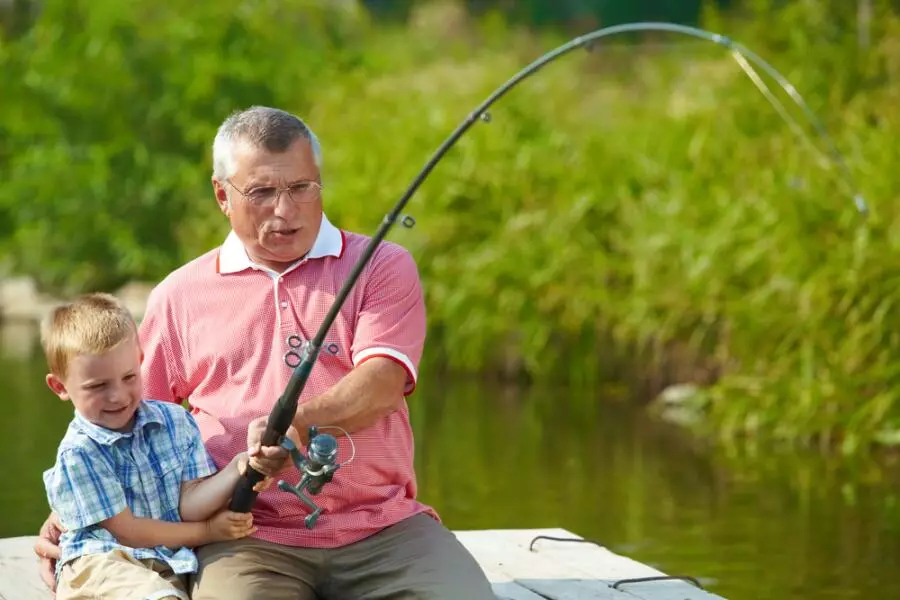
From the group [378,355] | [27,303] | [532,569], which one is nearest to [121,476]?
[378,355]

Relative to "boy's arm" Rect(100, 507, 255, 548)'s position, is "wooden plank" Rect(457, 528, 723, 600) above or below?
below

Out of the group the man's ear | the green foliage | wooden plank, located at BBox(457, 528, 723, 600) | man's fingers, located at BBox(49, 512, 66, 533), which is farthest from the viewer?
the green foliage

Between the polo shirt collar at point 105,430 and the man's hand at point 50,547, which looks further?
the man's hand at point 50,547

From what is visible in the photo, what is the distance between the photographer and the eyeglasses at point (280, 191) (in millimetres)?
3488

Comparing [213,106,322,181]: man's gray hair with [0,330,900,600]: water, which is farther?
[0,330,900,600]: water

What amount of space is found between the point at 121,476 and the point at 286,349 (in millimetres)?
401

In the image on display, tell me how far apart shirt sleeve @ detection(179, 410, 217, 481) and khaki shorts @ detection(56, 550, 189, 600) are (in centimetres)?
19

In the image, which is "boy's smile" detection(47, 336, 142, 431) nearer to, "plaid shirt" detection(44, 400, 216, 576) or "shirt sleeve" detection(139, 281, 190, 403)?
"plaid shirt" detection(44, 400, 216, 576)

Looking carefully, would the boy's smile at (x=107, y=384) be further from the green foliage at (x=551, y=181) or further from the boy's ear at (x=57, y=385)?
the green foliage at (x=551, y=181)

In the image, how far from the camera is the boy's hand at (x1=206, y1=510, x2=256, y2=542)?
3408mm

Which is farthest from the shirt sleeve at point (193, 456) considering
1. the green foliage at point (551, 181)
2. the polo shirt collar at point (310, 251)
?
the green foliage at point (551, 181)

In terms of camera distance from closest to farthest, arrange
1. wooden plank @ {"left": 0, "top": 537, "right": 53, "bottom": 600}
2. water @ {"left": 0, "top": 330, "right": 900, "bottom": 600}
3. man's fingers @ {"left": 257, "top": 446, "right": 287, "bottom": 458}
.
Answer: man's fingers @ {"left": 257, "top": 446, "right": 287, "bottom": 458} < wooden plank @ {"left": 0, "top": 537, "right": 53, "bottom": 600} < water @ {"left": 0, "top": 330, "right": 900, "bottom": 600}

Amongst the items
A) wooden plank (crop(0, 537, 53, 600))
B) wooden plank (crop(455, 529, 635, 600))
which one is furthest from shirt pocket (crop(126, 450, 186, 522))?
wooden plank (crop(455, 529, 635, 600))

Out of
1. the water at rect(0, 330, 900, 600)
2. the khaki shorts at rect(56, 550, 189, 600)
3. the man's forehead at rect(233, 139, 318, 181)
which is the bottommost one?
the water at rect(0, 330, 900, 600)
